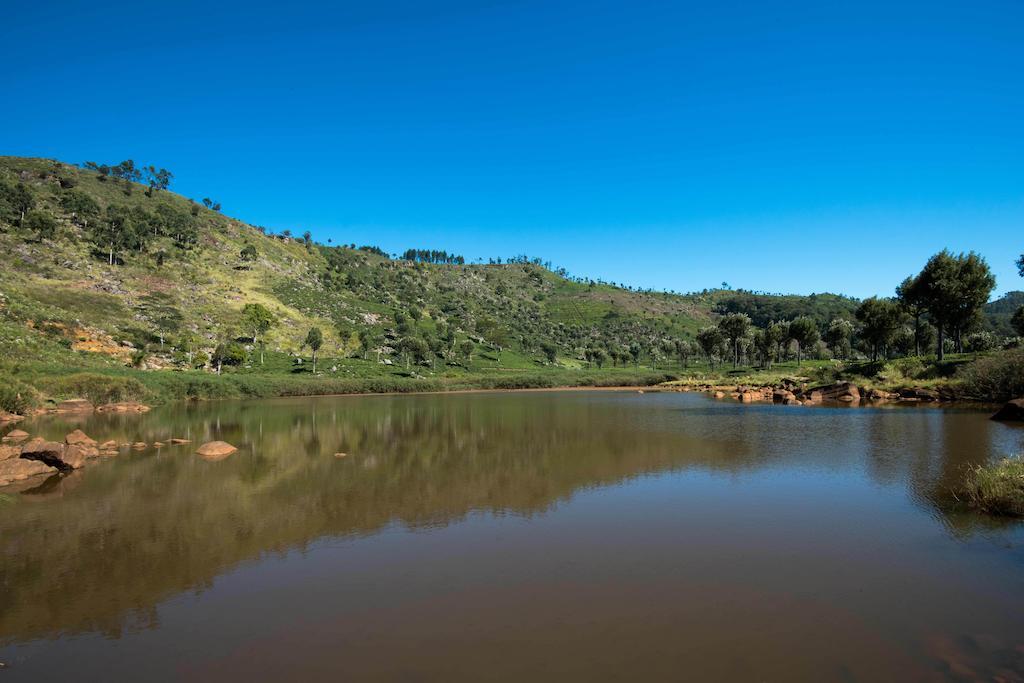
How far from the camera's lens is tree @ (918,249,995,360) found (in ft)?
185

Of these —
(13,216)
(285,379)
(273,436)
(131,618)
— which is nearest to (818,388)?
(273,436)

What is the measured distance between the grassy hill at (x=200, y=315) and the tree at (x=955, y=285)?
2018 inches

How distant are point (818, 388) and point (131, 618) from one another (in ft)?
198

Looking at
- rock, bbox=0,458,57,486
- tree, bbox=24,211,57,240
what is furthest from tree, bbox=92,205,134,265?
rock, bbox=0,458,57,486

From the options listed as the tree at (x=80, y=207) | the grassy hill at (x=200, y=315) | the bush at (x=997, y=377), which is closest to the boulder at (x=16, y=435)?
the grassy hill at (x=200, y=315)

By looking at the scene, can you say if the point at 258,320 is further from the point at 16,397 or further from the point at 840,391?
the point at 840,391

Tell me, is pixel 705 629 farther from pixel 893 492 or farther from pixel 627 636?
pixel 893 492

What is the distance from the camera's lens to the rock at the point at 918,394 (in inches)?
1816

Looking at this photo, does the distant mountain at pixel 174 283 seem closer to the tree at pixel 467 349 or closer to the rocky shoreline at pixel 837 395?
the tree at pixel 467 349

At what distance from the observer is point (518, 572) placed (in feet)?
37.2

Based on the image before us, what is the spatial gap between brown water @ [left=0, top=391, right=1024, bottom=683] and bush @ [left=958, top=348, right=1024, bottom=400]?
21.9 metres

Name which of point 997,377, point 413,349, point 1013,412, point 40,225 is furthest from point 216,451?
point 40,225

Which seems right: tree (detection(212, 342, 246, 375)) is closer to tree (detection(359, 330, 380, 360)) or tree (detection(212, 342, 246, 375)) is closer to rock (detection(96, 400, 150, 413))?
tree (detection(359, 330, 380, 360))

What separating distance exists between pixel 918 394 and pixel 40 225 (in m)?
139
